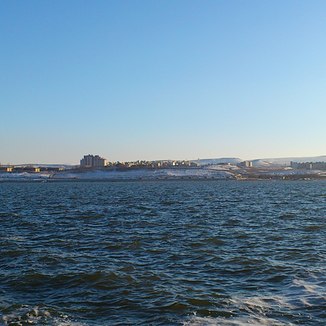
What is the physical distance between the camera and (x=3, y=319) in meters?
12.5

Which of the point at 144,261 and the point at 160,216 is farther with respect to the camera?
the point at 160,216

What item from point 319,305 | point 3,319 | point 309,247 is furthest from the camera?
point 309,247


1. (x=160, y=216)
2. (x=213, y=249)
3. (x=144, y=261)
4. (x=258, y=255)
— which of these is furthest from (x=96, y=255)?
(x=160, y=216)

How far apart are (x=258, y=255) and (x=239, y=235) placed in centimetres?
643

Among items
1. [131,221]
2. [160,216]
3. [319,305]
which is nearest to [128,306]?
[319,305]

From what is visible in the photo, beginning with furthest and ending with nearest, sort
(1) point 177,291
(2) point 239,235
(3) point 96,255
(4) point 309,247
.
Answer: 1. (2) point 239,235
2. (4) point 309,247
3. (3) point 96,255
4. (1) point 177,291

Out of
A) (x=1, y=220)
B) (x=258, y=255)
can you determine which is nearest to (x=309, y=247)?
(x=258, y=255)

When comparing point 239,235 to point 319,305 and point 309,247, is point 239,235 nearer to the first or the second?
point 309,247

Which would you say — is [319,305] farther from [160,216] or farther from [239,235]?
[160,216]

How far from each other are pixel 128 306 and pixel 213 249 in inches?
367

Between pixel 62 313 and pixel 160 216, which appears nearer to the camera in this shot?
pixel 62 313

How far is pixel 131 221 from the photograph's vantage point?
1404 inches

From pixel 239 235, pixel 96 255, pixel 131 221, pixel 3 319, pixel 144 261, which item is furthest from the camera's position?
pixel 131 221

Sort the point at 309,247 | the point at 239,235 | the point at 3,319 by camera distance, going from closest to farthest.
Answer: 1. the point at 3,319
2. the point at 309,247
3. the point at 239,235
